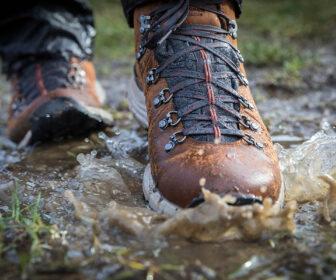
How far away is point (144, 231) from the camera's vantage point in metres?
1.31

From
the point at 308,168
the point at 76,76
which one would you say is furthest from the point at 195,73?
the point at 76,76

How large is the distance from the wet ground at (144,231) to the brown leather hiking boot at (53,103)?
333 millimetres

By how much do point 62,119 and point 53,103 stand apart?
0.11 metres

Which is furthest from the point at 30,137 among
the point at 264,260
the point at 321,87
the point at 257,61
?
the point at 257,61

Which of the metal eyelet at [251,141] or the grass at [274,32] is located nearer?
the metal eyelet at [251,141]

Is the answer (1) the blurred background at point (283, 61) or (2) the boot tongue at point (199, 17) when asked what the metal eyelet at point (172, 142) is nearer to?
(2) the boot tongue at point (199, 17)

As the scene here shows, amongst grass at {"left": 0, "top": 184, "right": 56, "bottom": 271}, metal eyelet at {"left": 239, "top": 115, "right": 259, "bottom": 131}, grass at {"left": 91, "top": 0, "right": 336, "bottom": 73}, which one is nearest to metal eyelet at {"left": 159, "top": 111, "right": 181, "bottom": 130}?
metal eyelet at {"left": 239, "top": 115, "right": 259, "bottom": 131}

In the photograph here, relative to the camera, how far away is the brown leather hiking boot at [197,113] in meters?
1.38

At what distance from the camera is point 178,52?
1749mm

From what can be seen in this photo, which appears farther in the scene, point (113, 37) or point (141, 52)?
point (113, 37)

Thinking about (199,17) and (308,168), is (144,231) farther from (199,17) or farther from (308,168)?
(199,17)

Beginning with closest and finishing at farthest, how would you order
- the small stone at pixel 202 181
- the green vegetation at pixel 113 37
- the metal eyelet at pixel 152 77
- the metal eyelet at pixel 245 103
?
the small stone at pixel 202 181 < the metal eyelet at pixel 245 103 < the metal eyelet at pixel 152 77 < the green vegetation at pixel 113 37

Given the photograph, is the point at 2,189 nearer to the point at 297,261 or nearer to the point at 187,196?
the point at 187,196

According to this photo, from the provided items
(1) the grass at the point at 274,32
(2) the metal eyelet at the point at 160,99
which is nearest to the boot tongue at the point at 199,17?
(2) the metal eyelet at the point at 160,99
